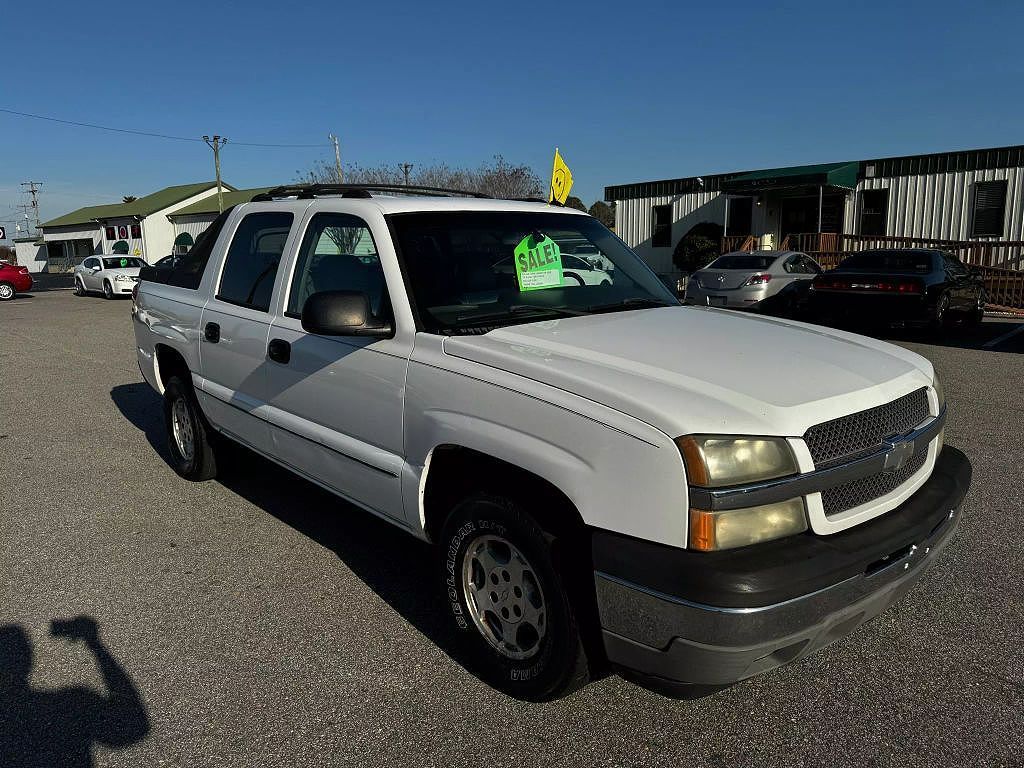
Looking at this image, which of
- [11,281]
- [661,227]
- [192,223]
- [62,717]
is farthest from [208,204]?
[62,717]

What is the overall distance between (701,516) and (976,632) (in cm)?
194

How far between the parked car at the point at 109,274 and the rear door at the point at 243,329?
76.1 feet

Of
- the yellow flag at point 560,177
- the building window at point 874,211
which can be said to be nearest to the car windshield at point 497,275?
the yellow flag at point 560,177

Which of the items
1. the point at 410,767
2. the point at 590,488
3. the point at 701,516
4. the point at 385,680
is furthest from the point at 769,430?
the point at 385,680

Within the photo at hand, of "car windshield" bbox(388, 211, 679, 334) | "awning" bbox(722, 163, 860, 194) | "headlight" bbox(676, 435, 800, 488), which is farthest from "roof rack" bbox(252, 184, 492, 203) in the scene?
"awning" bbox(722, 163, 860, 194)

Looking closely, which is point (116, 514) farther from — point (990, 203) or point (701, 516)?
point (990, 203)

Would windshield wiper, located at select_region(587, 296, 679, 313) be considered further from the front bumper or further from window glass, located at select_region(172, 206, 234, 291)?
window glass, located at select_region(172, 206, 234, 291)

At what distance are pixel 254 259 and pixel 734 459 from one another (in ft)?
10.1

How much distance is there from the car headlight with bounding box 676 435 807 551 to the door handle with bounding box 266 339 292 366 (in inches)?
86.5

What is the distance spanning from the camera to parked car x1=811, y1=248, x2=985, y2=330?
11.8 meters

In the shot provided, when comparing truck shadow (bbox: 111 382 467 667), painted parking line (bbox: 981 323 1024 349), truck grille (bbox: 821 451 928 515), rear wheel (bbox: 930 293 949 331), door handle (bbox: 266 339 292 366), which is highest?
door handle (bbox: 266 339 292 366)

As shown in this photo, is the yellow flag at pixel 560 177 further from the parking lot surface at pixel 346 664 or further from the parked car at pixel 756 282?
the parking lot surface at pixel 346 664

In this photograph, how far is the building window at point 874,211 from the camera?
2270 cm

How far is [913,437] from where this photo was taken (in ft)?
8.59
